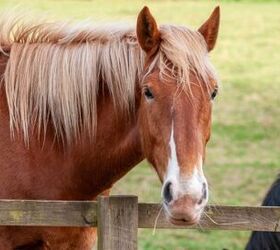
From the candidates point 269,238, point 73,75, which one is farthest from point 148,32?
point 269,238

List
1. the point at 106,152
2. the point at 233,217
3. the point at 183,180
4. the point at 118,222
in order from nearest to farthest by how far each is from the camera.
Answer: the point at 183,180 → the point at 118,222 → the point at 233,217 → the point at 106,152

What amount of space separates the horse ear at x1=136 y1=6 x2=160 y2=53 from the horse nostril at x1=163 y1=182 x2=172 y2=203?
0.86 metres

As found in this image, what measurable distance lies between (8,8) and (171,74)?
1581mm

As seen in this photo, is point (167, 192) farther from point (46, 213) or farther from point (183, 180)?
point (46, 213)

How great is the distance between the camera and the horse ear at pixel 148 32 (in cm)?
513

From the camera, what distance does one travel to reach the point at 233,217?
511 centimetres

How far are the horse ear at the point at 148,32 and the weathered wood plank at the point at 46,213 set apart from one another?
3.03 ft

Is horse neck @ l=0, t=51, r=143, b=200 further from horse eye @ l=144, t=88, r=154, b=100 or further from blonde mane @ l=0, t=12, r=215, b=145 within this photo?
horse eye @ l=144, t=88, r=154, b=100

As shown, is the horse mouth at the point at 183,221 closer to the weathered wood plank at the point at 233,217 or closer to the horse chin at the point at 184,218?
the horse chin at the point at 184,218

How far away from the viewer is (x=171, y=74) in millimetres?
4996

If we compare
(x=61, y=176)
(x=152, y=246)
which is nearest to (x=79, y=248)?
(x=61, y=176)

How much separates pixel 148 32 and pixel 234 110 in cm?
1082

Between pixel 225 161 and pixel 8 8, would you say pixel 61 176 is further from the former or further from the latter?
pixel 225 161

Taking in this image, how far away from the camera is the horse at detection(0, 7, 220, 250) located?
515 cm
